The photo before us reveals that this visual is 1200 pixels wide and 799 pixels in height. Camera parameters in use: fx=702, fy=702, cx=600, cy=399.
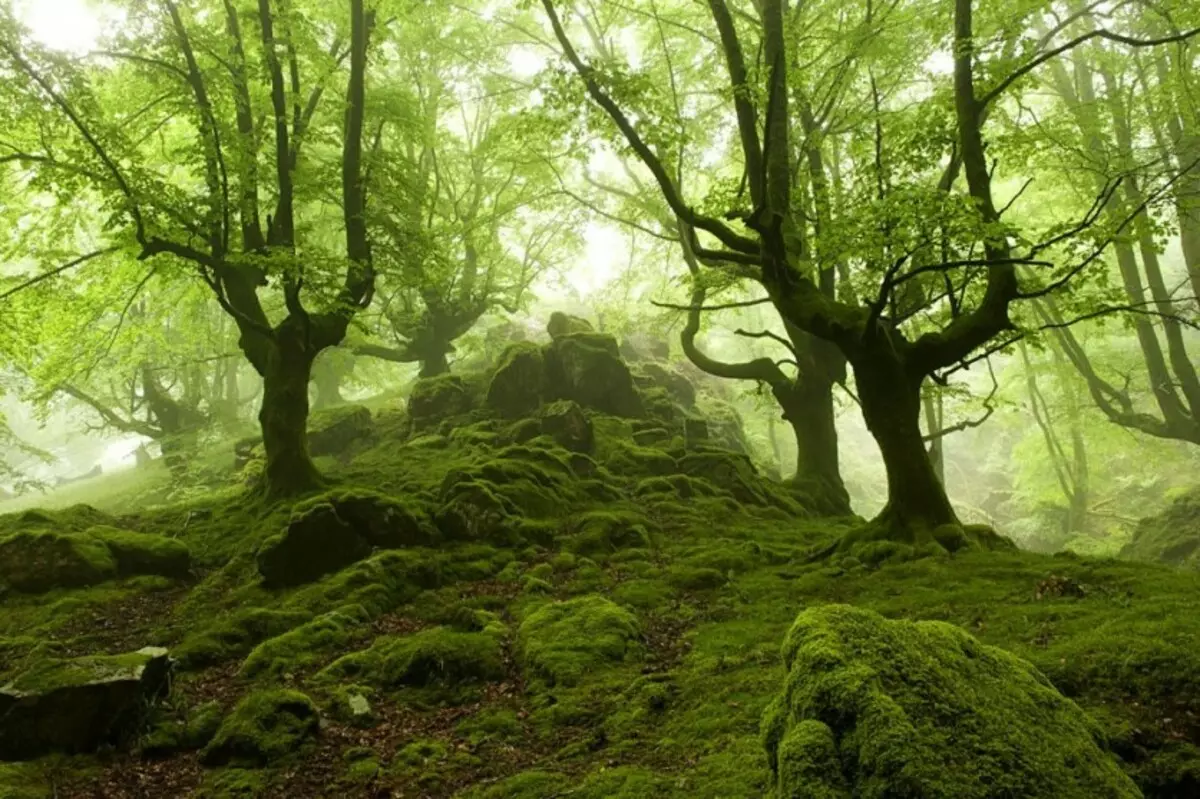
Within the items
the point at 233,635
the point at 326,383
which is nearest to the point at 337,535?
the point at 233,635

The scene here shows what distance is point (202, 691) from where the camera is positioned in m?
7.72

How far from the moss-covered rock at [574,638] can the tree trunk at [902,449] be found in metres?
4.95

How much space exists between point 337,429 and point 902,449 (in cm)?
1676

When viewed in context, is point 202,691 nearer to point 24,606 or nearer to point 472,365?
point 24,606

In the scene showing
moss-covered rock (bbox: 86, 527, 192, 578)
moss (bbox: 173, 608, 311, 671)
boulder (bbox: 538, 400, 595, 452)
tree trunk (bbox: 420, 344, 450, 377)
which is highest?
tree trunk (bbox: 420, 344, 450, 377)

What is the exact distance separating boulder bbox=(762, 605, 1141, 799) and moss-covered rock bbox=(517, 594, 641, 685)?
4.08m

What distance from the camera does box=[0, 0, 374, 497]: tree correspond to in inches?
456

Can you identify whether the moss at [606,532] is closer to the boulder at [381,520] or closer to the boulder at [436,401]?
the boulder at [381,520]

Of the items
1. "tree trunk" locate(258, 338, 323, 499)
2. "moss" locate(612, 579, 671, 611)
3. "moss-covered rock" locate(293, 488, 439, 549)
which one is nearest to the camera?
"moss" locate(612, 579, 671, 611)

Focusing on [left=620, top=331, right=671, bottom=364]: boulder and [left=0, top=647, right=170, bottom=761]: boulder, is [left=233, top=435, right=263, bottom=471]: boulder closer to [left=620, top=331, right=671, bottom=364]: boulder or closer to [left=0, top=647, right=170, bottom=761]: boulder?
[left=620, top=331, right=671, bottom=364]: boulder

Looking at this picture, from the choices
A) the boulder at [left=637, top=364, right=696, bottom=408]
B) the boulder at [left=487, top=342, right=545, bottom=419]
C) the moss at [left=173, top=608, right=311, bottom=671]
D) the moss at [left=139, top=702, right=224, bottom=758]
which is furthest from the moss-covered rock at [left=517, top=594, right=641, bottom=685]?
the boulder at [left=637, top=364, right=696, bottom=408]

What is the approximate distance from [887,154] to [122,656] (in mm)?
11554

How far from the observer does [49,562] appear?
11.2 meters

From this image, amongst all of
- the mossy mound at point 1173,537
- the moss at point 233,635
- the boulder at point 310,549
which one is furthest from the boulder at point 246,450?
the mossy mound at point 1173,537
